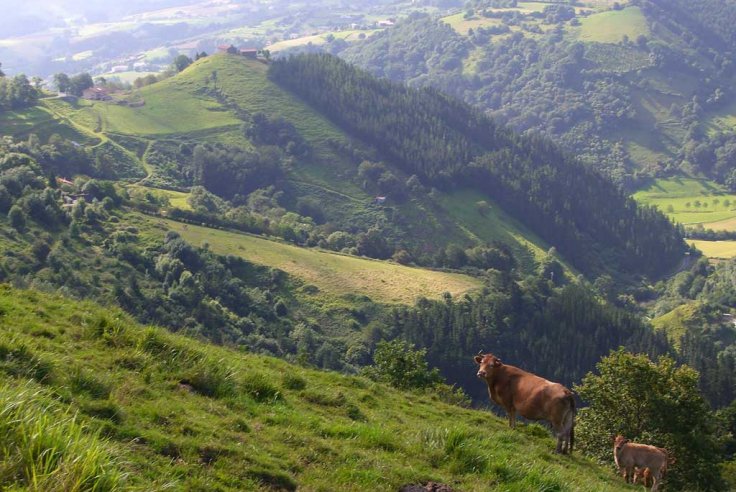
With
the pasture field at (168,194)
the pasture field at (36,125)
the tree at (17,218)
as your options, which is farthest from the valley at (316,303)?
the pasture field at (168,194)

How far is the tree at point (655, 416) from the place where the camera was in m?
22.2

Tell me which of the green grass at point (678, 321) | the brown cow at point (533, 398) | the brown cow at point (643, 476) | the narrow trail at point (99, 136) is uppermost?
the brown cow at point (533, 398)

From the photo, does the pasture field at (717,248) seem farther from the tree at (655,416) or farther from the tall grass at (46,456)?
the tall grass at (46,456)

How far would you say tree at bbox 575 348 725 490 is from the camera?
2216cm

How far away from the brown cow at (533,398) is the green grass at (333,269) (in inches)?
3308

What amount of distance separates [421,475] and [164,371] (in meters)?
6.28

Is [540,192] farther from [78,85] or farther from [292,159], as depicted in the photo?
[78,85]

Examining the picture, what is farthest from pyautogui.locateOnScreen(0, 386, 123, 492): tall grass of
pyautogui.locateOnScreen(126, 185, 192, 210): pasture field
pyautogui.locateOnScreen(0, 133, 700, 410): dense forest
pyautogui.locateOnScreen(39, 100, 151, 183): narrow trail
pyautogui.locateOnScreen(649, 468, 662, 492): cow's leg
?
pyautogui.locateOnScreen(39, 100, 151, 183): narrow trail

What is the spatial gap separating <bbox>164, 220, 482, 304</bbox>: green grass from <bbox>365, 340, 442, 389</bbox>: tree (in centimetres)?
6533

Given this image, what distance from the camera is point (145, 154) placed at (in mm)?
149500

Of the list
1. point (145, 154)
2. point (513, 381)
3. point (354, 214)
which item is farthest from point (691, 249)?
point (513, 381)

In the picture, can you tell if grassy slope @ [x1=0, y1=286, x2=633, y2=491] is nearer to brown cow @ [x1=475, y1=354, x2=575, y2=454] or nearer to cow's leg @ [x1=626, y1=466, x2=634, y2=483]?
brown cow @ [x1=475, y1=354, x2=575, y2=454]

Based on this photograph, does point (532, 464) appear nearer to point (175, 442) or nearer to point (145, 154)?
point (175, 442)

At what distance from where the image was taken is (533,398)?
1891 centimetres
